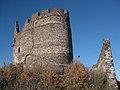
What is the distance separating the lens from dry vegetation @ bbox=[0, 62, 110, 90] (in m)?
19.2

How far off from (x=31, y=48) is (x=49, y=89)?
770 cm

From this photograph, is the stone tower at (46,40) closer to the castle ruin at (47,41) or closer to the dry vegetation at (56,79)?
the castle ruin at (47,41)

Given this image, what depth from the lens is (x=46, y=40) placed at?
24.4 metres

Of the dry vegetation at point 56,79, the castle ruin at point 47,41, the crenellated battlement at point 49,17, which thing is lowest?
the dry vegetation at point 56,79

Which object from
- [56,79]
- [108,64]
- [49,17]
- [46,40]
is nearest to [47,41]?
[46,40]

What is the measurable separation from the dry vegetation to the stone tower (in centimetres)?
197

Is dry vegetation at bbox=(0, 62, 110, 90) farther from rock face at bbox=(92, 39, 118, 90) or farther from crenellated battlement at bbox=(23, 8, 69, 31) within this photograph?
crenellated battlement at bbox=(23, 8, 69, 31)

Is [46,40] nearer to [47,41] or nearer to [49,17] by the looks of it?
[47,41]

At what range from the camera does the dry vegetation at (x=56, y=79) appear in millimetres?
19248

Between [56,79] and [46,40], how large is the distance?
17.0 ft

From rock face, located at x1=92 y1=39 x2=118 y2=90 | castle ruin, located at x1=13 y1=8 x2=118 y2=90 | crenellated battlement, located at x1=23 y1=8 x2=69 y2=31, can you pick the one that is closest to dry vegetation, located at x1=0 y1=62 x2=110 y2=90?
rock face, located at x1=92 y1=39 x2=118 y2=90

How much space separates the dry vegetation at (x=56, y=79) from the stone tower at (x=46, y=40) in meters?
1.97

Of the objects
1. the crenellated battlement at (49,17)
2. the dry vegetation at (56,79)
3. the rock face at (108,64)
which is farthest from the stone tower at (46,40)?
the rock face at (108,64)

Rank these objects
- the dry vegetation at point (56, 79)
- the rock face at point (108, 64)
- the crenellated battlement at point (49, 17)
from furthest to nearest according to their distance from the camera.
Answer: the crenellated battlement at point (49, 17) → the rock face at point (108, 64) → the dry vegetation at point (56, 79)
